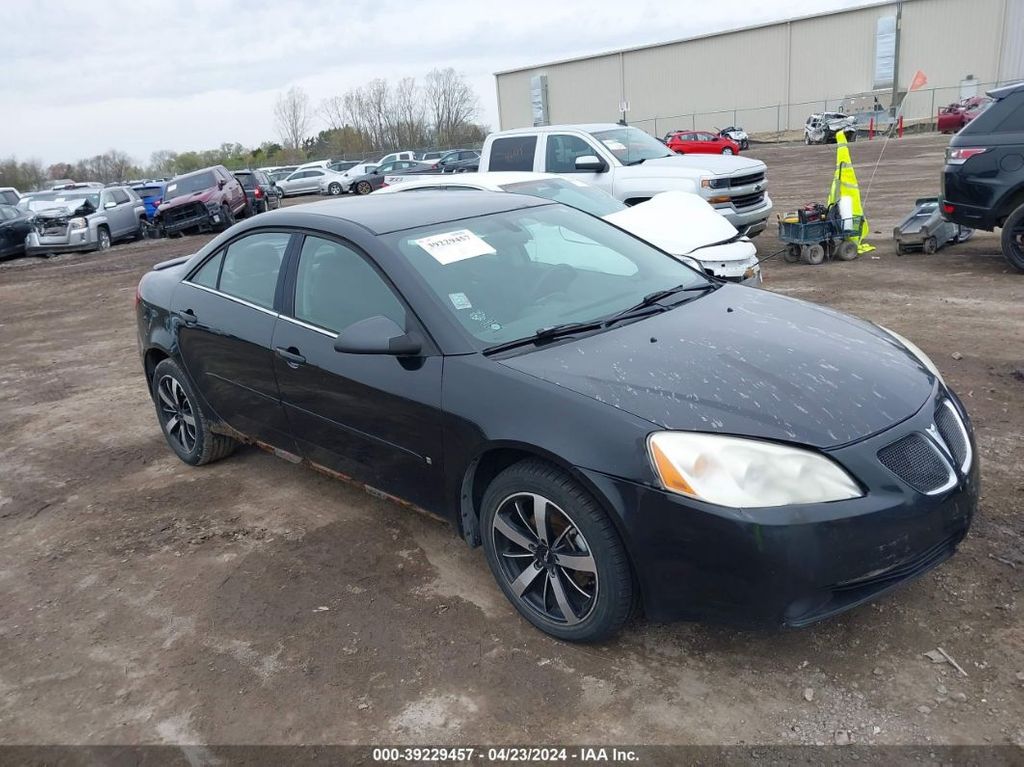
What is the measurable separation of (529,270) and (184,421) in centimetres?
266

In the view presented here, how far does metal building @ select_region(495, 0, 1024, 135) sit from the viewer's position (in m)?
49.3

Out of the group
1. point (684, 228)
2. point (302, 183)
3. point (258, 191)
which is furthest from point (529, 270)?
point (302, 183)

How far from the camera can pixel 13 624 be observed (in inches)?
141

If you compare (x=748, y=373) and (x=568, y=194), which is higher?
(x=568, y=194)

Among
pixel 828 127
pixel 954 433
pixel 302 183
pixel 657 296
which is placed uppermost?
pixel 657 296

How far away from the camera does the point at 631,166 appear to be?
35.3 ft

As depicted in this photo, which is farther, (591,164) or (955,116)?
(955,116)

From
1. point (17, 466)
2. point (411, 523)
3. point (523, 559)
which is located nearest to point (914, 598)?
point (523, 559)

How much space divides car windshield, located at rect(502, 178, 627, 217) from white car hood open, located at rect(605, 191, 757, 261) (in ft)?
0.87

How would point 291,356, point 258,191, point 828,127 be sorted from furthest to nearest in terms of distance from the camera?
point 828,127 < point 258,191 < point 291,356

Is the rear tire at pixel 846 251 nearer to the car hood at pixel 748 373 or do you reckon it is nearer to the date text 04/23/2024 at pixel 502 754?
the car hood at pixel 748 373

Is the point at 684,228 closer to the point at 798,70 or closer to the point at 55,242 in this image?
the point at 55,242

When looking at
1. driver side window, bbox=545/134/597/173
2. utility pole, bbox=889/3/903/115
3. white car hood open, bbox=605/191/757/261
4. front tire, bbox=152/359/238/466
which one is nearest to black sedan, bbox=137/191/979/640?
front tire, bbox=152/359/238/466

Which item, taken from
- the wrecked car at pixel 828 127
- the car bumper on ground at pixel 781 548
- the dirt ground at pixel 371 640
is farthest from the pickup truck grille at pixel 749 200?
the wrecked car at pixel 828 127
